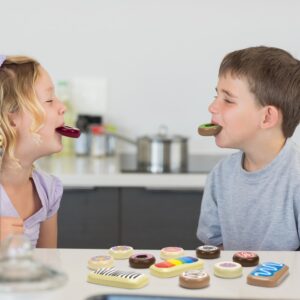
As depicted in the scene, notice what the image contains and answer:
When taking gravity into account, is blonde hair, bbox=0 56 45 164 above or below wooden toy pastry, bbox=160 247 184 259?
above

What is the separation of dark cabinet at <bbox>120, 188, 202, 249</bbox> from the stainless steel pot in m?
0.15

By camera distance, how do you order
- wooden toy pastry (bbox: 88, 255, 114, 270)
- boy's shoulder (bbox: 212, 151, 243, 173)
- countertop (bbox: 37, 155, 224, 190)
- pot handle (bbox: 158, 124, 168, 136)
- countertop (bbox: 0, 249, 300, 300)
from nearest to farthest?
1. countertop (bbox: 0, 249, 300, 300)
2. wooden toy pastry (bbox: 88, 255, 114, 270)
3. boy's shoulder (bbox: 212, 151, 243, 173)
4. countertop (bbox: 37, 155, 224, 190)
5. pot handle (bbox: 158, 124, 168, 136)

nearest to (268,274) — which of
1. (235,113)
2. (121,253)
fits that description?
(121,253)

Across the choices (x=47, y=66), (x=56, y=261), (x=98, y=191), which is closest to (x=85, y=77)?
(x=47, y=66)

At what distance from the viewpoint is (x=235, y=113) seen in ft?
5.38

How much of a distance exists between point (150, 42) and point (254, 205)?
4.70 ft

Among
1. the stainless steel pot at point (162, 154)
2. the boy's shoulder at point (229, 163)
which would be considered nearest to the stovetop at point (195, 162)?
the stainless steel pot at point (162, 154)

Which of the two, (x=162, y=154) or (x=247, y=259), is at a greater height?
(x=247, y=259)

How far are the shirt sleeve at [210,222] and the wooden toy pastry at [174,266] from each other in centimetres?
53

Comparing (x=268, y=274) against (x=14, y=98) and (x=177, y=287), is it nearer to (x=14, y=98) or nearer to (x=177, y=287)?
(x=177, y=287)

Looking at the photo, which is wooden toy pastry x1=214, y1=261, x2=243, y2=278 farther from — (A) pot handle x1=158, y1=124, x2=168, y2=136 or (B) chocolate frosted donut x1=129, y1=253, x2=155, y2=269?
(A) pot handle x1=158, y1=124, x2=168, y2=136

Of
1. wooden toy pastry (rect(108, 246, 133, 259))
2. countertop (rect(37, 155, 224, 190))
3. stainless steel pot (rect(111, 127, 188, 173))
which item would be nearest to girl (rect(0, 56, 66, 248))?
wooden toy pastry (rect(108, 246, 133, 259))

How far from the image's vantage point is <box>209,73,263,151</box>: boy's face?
1.63 metres

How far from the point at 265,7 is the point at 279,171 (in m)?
1.43
